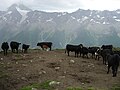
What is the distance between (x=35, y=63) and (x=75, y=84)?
9675 mm

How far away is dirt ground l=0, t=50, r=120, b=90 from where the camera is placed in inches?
1009

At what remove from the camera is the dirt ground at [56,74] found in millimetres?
25625

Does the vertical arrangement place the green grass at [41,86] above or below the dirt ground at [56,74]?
below

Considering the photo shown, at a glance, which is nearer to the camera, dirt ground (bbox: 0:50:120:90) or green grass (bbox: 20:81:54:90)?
green grass (bbox: 20:81:54:90)

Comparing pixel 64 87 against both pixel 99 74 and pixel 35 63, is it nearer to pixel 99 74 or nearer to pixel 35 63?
pixel 99 74

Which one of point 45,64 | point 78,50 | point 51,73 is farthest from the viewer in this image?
point 78,50

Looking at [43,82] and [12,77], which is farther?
[12,77]

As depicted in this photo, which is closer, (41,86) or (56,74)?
(41,86)

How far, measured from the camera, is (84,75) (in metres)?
28.8

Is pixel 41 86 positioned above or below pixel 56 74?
below

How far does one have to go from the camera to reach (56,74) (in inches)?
1120

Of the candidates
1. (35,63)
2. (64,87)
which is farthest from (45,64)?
(64,87)

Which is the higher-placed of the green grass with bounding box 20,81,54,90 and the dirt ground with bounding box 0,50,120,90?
the dirt ground with bounding box 0,50,120,90

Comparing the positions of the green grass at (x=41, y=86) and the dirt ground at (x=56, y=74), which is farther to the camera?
the dirt ground at (x=56, y=74)
